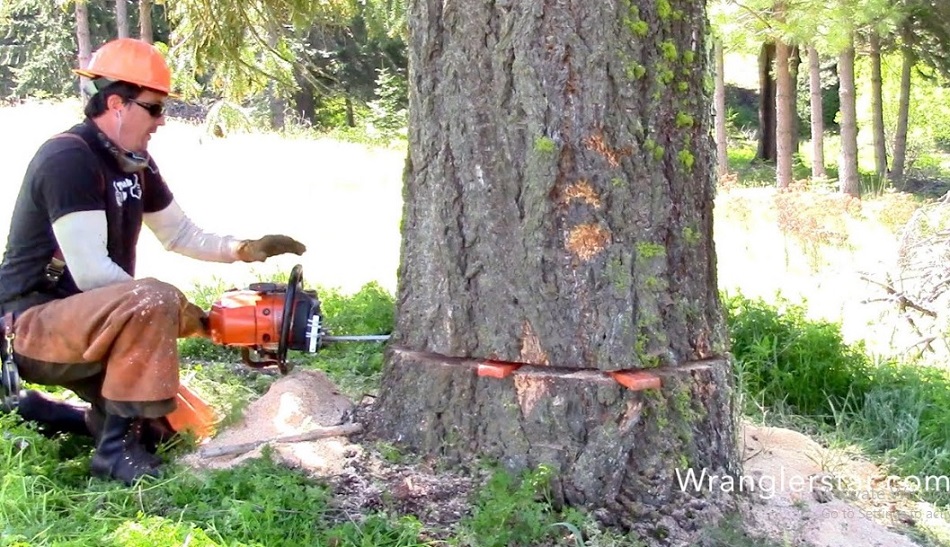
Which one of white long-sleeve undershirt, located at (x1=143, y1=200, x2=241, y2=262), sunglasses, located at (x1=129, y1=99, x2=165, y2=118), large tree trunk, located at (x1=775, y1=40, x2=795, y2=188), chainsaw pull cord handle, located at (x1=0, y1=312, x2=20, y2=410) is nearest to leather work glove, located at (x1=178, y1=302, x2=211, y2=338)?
white long-sleeve undershirt, located at (x1=143, y1=200, x2=241, y2=262)

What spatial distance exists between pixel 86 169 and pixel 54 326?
0.59 m

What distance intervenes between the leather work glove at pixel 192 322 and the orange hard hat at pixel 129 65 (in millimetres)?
868

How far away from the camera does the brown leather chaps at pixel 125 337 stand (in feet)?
10.4

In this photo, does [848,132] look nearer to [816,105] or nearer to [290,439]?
[816,105]

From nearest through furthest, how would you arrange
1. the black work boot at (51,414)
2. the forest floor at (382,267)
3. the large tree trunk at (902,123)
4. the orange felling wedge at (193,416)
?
the forest floor at (382,267) → the orange felling wedge at (193,416) → the black work boot at (51,414) → the large tree trunk at (902,123)

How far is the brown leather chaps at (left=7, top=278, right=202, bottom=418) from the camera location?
3178 millimetres

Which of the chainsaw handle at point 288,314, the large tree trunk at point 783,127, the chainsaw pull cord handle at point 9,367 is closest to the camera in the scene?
the chainsaw handle at point 288,314

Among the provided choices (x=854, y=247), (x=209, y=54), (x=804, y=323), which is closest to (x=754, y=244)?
(x=854, y=247)

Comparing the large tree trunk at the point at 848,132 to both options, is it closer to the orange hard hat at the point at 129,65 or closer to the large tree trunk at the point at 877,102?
the large tree trunk at the point at 877,102

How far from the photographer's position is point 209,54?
→ 6.47 metres

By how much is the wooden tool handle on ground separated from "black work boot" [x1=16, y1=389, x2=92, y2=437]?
30.2 inches

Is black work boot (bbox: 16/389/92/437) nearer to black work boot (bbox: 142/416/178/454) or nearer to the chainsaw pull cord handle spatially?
the chainsaw pull cord handle

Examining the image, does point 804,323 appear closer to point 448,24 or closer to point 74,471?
point 448,24

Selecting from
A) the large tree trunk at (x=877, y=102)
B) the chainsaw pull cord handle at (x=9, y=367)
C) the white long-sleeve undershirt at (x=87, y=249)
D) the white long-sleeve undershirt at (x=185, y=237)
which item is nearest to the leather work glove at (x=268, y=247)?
the white long-sleeve undershirt at (x=185, y=237)
